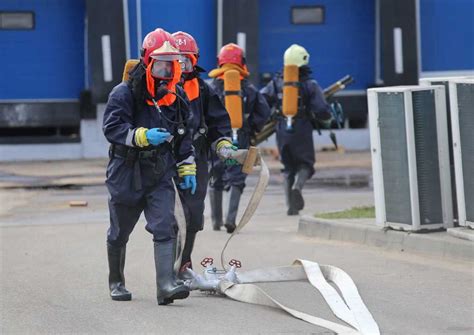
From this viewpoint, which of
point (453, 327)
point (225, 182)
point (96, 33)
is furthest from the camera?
point (96, 33)

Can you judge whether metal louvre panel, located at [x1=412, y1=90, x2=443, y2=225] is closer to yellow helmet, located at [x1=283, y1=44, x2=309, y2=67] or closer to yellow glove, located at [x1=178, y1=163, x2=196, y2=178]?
yellow glove, located at [x1=178, y1=163, x2=196, y2=178]

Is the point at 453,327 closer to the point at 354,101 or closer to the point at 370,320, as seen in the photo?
→ the point at 370,320

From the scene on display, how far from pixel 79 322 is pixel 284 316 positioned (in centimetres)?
133

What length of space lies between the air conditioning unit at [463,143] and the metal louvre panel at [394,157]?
51 centimetres

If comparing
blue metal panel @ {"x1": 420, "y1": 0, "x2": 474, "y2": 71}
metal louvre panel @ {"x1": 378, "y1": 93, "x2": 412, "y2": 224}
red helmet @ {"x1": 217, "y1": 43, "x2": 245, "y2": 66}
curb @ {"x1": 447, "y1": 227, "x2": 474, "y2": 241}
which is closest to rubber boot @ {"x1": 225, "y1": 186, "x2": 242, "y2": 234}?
red helmet @ {"x1": 217, "y1": 43, "x2": 245, "y2": 66}

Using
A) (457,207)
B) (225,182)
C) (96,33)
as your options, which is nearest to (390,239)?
(457,207)

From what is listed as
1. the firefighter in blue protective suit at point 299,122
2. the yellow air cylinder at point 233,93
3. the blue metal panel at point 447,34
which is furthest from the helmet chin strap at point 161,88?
the blue metal panel at point 447,34

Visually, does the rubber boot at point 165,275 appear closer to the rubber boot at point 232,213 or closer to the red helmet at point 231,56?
the rubber boot at point 232,213

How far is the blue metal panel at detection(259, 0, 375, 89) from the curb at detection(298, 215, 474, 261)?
1182 cm

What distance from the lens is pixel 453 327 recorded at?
7.93m

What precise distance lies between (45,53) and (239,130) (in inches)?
426

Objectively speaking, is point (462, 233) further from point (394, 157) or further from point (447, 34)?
point (447, 34)

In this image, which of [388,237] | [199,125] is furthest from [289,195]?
[199,125]

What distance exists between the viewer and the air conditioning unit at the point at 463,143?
10820 mm
